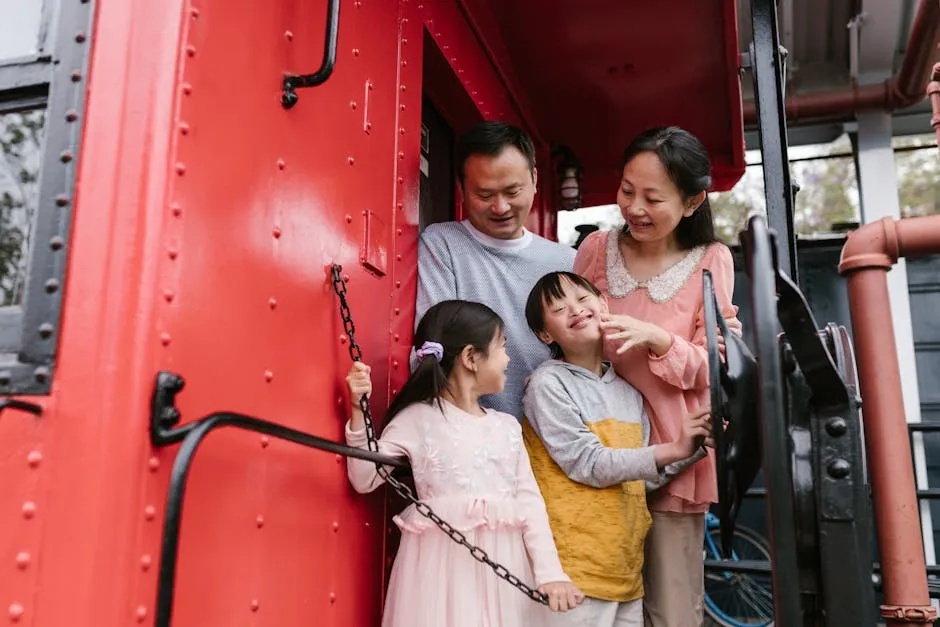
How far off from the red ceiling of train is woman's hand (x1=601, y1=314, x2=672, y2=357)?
5.40 feet

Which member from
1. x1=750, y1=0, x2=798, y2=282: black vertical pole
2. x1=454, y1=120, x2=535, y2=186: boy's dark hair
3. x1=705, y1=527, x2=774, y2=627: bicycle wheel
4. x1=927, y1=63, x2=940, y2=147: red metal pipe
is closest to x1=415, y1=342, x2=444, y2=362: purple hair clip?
x1=454, y1=120, x2=535, y2=186: boy's dark hair

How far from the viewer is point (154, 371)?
1125 millimetres

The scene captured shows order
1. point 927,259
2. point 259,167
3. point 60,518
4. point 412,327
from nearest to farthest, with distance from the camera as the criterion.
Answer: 1. point 60,518
2. point 259,167
3. point 412,327
4. point 927,259

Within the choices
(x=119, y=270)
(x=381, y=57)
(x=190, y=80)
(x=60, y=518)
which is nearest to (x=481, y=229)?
(x=381, y=57)

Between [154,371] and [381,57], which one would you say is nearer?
[154,371]

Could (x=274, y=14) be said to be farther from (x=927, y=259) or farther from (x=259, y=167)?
(x=927, y=259)

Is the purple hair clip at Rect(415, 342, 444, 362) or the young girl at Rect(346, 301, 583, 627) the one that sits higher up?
the purple hair clip at Rect(415, 342, 444, 362)

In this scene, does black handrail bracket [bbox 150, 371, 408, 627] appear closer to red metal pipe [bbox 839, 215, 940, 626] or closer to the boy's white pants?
the boy's white pants

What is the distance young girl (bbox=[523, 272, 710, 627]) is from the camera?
1831 millimetres

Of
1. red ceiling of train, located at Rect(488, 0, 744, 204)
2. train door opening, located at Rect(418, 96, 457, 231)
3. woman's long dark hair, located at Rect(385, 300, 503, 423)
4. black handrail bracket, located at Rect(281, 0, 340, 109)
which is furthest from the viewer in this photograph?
red ceiling of train, located at Rect(488, 0, 744, 204)

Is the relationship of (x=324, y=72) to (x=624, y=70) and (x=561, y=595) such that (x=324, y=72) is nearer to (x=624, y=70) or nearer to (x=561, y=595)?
(x=561, y=595)

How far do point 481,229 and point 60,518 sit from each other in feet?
5.05

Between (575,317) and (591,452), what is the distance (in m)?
0.36

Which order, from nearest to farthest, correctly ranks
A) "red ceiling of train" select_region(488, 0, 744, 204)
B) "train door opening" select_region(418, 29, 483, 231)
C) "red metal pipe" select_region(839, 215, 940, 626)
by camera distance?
"red metal pipe" select_region(839, 215, 940, 626), "train door opening" select_region(418, 29, 483, 231), "red ceiling of train" select_region(488, 0, 744, 204)
